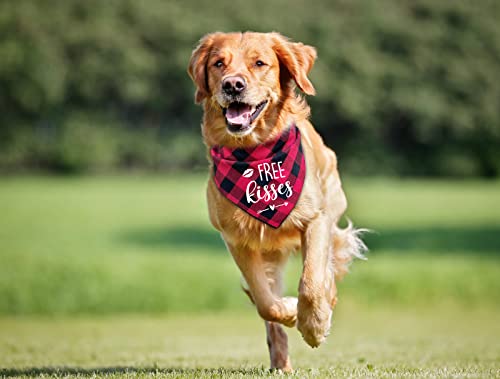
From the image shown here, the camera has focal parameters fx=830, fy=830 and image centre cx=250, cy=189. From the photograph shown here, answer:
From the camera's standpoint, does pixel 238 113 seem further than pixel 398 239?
No

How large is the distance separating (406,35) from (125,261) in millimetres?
32057

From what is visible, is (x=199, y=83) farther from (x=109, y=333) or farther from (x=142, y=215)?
(x=142, y=215)

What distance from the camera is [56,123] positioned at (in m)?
42.3

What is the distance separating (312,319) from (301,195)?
86cm

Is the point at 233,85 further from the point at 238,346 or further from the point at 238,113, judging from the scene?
the point at 238,346

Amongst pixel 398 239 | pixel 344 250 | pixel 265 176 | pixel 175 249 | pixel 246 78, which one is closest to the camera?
pixel 246 78

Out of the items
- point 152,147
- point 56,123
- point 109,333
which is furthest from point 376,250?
point 56,123

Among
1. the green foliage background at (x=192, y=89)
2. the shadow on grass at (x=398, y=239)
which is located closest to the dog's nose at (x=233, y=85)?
the shadow on grass at (x=398, y=239)

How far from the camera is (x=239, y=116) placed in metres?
5.38

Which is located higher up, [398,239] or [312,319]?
[312,319]

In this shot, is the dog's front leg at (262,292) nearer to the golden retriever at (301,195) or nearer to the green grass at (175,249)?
the golden retriever at (301,195)

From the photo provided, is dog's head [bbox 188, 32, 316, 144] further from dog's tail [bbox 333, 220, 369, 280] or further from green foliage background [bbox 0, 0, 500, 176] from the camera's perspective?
green foliage background [bbox 0, 0, 500, 176]

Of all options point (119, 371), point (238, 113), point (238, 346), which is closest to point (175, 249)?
point (238, 346)

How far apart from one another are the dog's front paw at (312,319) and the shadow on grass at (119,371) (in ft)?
1.36
